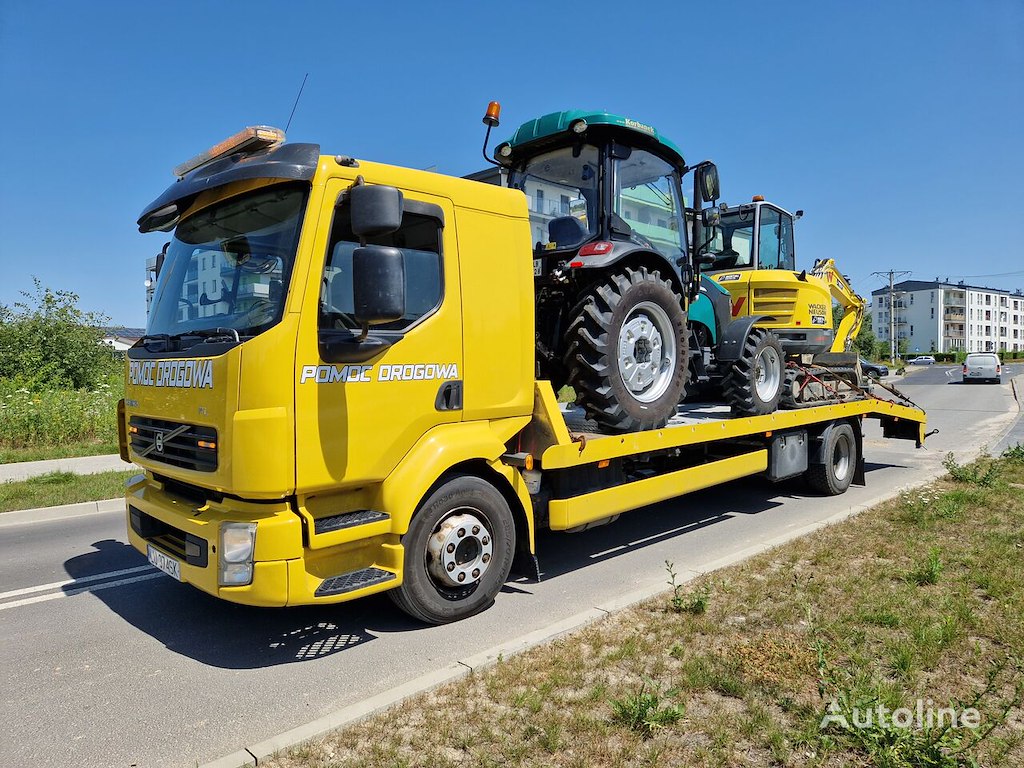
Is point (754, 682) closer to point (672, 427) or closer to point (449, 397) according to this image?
point (449, 397)

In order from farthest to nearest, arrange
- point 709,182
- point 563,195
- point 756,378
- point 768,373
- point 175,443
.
→ point 768,373 < point 756,378 < point 709,182 < point 563,195 < point 175,443

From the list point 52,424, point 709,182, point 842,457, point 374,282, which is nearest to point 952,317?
point 842,457

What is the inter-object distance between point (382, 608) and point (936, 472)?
935 cm

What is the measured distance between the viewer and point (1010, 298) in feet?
375

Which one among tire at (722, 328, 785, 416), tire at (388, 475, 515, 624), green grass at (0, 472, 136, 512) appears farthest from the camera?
green grass at (0, 472, 136, 512)

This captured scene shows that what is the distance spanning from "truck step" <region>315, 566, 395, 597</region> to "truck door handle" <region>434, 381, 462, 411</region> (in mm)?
1049

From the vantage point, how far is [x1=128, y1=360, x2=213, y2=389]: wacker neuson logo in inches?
143

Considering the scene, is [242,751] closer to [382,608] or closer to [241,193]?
[382,608]

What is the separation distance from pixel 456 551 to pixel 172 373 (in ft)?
6.69

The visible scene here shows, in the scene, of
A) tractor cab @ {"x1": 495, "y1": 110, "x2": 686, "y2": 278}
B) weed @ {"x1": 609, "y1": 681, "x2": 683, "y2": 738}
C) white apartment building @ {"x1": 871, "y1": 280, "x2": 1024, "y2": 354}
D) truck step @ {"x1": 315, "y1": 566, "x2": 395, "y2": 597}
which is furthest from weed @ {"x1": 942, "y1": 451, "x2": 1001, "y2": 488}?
white apartment building @ {"x1": 871, "y1": 280, "x2": 1024, "y2": 354}

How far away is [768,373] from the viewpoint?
7277mm

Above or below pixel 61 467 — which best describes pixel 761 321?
above

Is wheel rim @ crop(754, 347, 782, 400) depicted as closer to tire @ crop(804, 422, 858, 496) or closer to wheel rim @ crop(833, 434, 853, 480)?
tire @ crop(804, 422, 858, 496)

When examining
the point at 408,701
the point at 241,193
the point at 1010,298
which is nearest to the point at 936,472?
the point at 408,701
